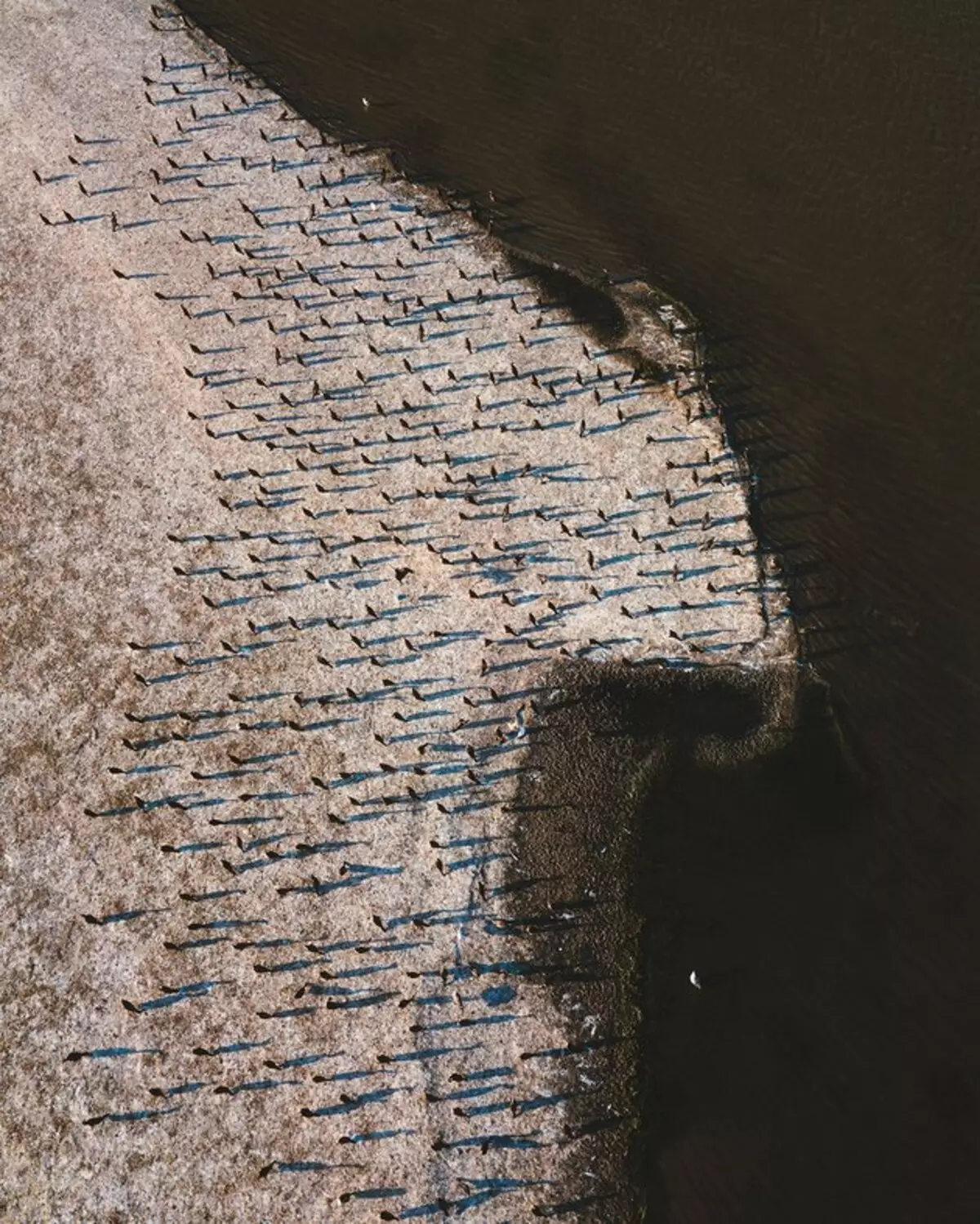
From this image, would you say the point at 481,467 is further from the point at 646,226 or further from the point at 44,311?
the point at 44,311

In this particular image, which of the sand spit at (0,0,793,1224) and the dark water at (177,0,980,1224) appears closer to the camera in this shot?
the sand spit at (0,0,793,1224)

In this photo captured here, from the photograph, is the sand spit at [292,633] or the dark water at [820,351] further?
the dark water at [820,351]

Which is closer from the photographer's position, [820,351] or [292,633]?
[292,633]

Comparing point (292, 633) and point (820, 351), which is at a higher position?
point (820, 351)
